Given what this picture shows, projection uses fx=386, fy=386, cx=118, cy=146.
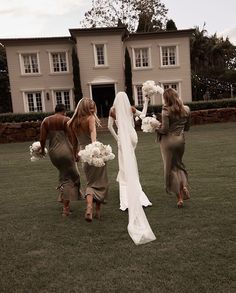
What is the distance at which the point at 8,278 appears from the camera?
418cm

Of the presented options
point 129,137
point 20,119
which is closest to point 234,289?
point 129,137

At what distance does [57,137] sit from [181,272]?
336cm

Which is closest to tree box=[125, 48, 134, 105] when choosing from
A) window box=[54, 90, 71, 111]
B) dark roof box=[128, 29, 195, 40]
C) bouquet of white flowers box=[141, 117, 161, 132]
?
dark roof box=[128, 29, 195, 40]

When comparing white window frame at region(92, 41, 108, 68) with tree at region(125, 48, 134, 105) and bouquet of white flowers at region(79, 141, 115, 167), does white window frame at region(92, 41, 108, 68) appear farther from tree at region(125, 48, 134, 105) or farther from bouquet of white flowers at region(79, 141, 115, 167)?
bouquet of white flowers at region(79, 141, 115, 167)

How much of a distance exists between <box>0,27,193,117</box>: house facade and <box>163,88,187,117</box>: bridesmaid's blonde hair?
25741 mm

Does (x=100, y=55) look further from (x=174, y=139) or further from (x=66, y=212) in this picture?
(x=66, y=212)

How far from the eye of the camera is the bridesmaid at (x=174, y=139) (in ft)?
21.5

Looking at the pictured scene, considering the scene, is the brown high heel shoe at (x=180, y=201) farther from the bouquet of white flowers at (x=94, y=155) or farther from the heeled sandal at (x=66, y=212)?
the heeled sandal at (x=66, y=212)

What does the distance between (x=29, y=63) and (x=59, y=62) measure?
247 centimetres

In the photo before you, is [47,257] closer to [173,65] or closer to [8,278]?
[8,278]

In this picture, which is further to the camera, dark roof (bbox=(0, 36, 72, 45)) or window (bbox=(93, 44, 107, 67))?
window (bbox=(93, 44, 107, 67))

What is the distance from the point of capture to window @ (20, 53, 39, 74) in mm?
31781

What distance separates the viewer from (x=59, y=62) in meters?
32.5

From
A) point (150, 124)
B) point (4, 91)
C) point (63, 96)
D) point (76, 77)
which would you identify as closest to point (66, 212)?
point (150, 124)
